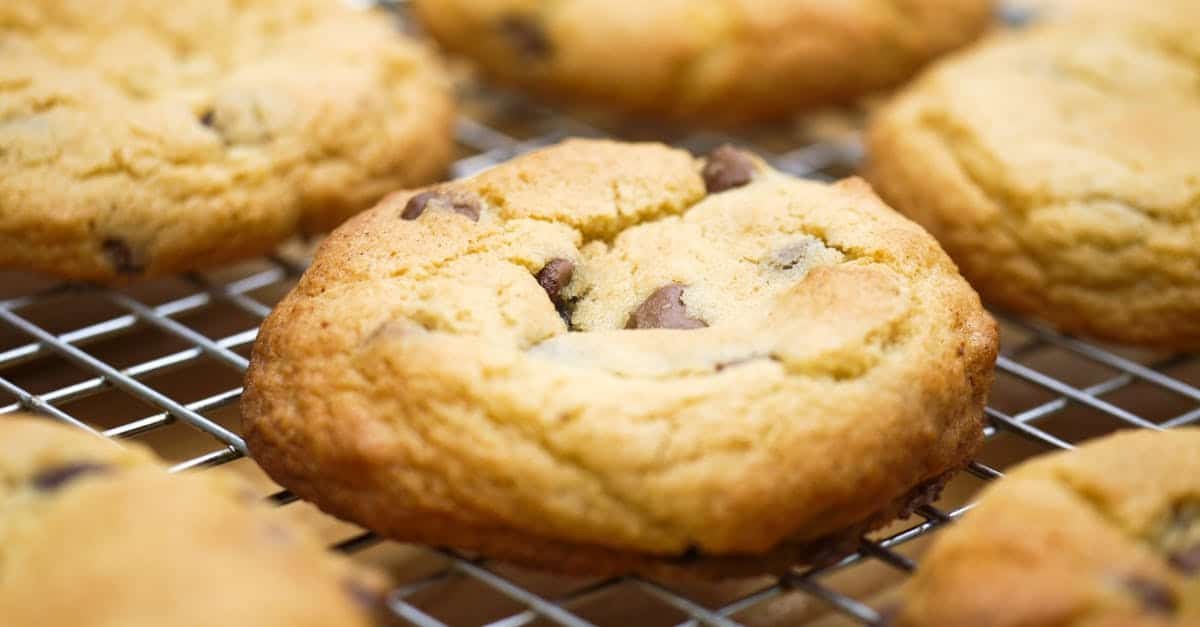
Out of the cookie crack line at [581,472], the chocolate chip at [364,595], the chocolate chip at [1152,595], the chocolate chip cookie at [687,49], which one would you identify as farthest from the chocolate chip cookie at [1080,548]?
the chocolate chip cookie at [687,49]

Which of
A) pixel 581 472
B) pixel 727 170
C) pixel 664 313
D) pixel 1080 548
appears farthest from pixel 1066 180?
pixel 581 472

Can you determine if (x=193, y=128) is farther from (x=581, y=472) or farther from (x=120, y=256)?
(x=581, y=472)

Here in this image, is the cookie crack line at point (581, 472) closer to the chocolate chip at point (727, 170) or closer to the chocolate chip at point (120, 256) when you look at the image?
the chocolate chip at point (727, 170)

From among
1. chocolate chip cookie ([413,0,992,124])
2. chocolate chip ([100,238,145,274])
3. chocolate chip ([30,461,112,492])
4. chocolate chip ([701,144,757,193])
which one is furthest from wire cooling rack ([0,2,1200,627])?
chocolate chip ([701,144,757,193])

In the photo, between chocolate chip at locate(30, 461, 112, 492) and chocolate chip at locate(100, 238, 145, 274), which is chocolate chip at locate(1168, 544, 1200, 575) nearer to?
chocolate chip at locate(30, 461, 112, 492)

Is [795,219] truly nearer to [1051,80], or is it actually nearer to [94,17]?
[1051,80]

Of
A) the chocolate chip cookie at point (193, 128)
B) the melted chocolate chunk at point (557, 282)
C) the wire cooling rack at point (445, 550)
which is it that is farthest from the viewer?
the chocolate chip cookie at point (193, 128)

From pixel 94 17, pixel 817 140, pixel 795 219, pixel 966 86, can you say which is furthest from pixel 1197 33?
pixel 94 17
